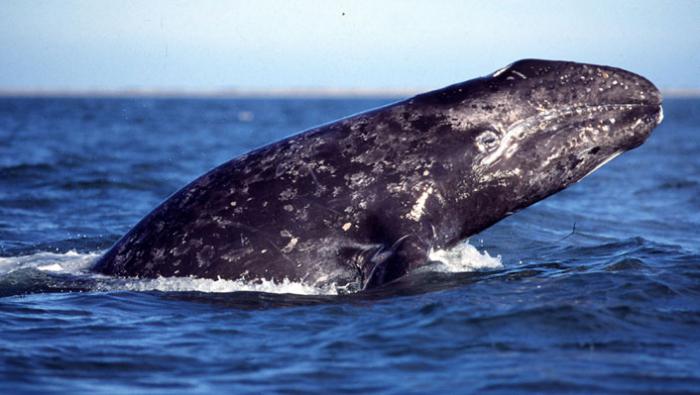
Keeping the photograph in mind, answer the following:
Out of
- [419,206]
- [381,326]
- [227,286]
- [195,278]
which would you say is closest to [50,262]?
[195,278]

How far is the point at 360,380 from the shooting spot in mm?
6074

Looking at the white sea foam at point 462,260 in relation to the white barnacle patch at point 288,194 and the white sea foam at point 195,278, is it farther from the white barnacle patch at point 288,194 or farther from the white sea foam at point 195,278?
the white barnacle patch at point 288,194

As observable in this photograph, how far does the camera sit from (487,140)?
9.23 meters

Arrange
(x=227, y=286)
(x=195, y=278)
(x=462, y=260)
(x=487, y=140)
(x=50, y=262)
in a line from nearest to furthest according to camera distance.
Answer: (x=227, y=286) < (x=195, y=278) < (x=487, y=140) < (x=462, y=260) < (x=50, y=262)

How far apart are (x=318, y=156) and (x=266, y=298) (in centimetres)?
153

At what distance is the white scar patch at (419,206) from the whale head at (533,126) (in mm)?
277

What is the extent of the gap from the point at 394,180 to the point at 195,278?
208 centimetres

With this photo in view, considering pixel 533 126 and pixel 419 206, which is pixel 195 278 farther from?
pixel 533 126

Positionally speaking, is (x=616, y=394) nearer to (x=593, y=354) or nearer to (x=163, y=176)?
(x=593, y=354)

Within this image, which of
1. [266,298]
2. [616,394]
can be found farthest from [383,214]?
[616,394]

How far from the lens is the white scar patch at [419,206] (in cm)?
880

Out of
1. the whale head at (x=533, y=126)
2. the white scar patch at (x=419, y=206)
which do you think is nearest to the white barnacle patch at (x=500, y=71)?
the whale head at (x=533, y=126)

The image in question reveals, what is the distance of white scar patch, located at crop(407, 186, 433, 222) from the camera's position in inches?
347

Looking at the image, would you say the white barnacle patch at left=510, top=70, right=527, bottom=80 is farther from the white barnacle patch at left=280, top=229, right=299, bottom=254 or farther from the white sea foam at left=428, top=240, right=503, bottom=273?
the white barnacle patch at left=280, top=229, right=299, bottom=254
